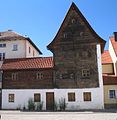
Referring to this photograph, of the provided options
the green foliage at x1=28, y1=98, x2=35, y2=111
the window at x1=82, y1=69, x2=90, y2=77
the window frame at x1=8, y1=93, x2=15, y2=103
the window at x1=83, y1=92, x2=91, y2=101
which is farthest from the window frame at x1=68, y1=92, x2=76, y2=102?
the window frame at x1=8, y1=93, x2=15, y2=103

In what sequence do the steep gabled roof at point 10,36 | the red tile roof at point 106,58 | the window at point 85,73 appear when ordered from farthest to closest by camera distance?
the red tile roof at point 106,58 < the steep gabled roof at point 10,36 < the window at point 85,73

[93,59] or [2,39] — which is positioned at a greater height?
[2,39]

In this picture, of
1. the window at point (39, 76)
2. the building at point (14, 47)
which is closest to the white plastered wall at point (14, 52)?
the building at point (14, 47)

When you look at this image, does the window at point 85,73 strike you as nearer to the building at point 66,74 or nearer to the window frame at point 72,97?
the building at point 66,74

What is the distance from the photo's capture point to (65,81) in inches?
1457

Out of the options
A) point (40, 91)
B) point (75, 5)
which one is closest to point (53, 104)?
point (40, 91)

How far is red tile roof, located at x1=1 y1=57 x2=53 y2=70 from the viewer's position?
126ft

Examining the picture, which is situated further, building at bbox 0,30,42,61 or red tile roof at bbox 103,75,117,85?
building at bbox 0,30,42,61

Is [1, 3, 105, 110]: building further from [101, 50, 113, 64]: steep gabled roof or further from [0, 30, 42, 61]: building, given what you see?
[101, 50, 113, 64]: steep gabled roof

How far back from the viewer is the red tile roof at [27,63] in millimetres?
38528

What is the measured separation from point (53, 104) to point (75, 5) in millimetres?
15071

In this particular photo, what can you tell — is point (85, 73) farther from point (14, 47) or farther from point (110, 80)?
point (14, 47)

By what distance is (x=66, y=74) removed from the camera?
3712cm

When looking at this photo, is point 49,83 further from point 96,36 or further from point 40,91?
point 96,36
